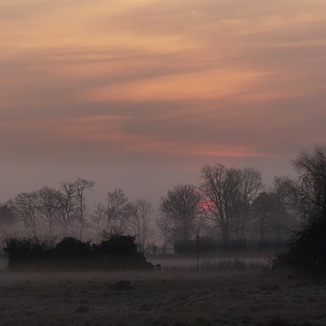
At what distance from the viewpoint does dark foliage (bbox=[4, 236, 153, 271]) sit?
58.2m

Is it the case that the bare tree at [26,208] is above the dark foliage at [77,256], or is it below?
above

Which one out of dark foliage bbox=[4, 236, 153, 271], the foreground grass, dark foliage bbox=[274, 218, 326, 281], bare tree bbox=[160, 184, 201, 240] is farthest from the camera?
bare tree bbox=[160, 184, 201, 240]

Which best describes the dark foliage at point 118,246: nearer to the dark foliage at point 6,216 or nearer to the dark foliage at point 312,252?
the dark foliage at point 312,252

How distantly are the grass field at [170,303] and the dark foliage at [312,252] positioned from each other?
1.05 metres

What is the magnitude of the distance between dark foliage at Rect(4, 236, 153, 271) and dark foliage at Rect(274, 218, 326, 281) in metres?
20.4

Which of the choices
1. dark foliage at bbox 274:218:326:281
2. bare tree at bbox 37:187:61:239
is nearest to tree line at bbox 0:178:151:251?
bare tree at bbox 37:187:61:239

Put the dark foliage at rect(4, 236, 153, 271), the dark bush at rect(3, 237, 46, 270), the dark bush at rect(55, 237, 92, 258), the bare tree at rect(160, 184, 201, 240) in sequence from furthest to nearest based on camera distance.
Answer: the bare tree at rect(160, 184, 201, 240) → the dark bush at rect(3, 237, 46, 270) → the dark bush at rect(55, 237, 92, 258) → the dark foliage at rect(4, 236, 153, 271)

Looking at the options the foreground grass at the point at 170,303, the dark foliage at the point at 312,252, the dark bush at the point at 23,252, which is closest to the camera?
the foreground grass at the point at 170,303

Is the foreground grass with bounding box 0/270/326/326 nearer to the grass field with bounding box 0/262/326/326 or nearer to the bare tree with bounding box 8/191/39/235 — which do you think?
the grass field with bounding box 0/262/326/326

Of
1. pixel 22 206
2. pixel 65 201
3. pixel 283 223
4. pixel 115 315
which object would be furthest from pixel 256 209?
pixel 115 315

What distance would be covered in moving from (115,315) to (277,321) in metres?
6.03

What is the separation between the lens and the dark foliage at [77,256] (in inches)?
2290

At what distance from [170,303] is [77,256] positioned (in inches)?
1314

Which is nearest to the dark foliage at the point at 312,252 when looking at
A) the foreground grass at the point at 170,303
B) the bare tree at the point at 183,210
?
the foreground grass at the point at 170,303
